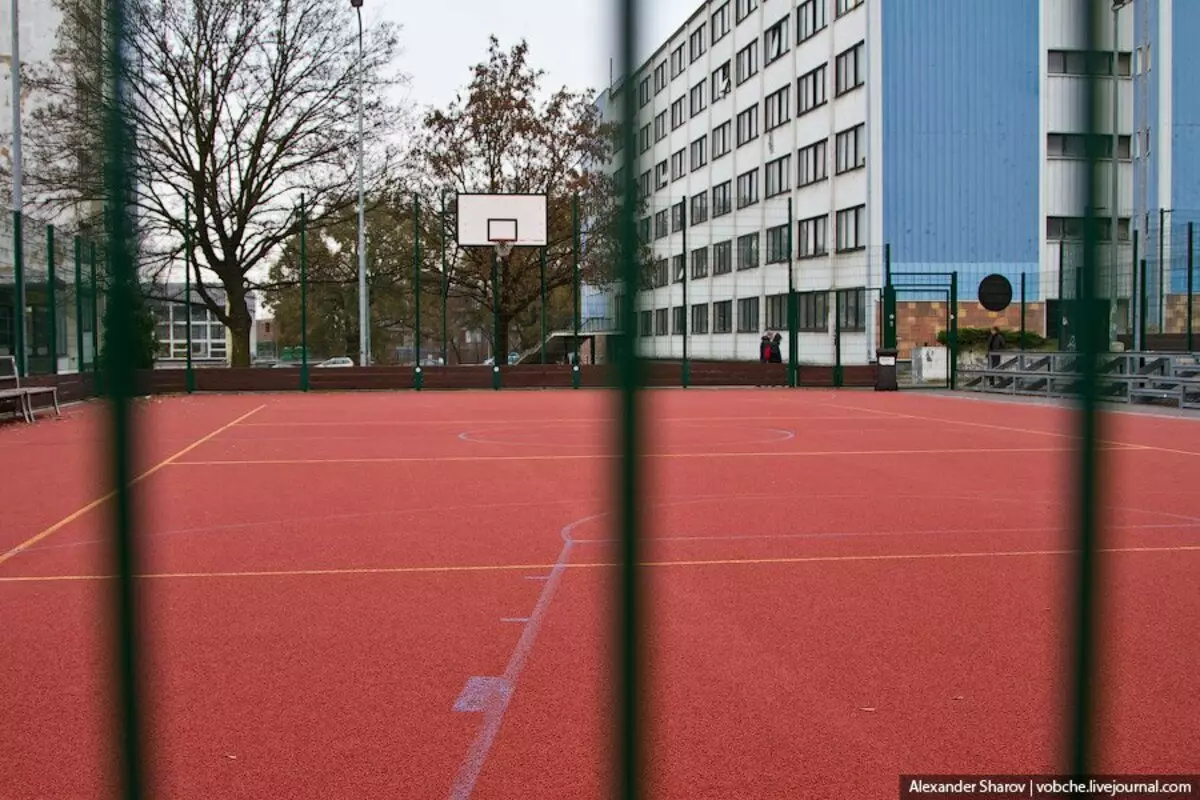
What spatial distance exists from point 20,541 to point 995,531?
5.68m

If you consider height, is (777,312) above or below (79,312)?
above

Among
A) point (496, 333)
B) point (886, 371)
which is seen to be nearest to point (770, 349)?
point (886, 371)

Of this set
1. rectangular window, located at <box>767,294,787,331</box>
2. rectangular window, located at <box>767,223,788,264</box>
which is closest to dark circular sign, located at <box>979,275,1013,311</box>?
rectangular window, located at <box>767,294,787,331</box>

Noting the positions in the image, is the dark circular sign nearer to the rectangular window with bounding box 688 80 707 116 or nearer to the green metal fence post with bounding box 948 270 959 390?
the green metal fence post with bounding box 948 270 959 390

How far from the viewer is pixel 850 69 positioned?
38.0m

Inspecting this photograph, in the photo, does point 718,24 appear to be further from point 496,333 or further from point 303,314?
point 496,333

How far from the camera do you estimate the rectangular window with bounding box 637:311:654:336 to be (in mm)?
1350

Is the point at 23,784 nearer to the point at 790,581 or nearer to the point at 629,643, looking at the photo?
the point at 629,643

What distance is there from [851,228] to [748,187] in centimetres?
815

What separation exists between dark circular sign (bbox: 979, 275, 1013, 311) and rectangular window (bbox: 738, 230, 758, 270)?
7120 mm

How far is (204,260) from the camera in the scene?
31406 millimetres

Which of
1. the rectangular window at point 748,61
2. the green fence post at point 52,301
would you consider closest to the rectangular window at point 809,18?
the rectangular window at point 748,61

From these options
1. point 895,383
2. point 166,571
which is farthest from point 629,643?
point 895,383

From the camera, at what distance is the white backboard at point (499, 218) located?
97.5 ft
